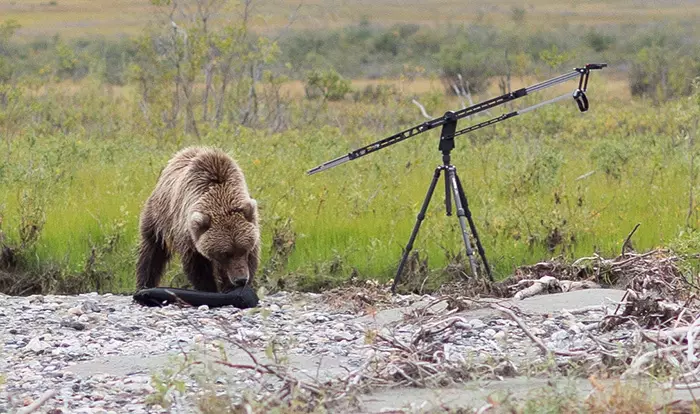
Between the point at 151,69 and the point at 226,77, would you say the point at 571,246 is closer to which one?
the point at 226,77

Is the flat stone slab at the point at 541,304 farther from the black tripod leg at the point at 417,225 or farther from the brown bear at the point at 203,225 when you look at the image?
the brown bear at the point at 203,225

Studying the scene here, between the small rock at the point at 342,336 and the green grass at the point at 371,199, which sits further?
the green grass at the point at 371,199

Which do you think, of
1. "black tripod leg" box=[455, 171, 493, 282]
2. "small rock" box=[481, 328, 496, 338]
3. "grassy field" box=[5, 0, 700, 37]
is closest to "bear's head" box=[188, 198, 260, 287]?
"black tripod leg" box=[455, 171, 493, 282]

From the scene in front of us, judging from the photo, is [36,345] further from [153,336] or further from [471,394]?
[471,394]

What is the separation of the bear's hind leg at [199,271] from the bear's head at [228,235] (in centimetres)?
36

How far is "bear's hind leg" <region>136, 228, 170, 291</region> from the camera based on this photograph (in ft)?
33.1

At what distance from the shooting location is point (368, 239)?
10.9m

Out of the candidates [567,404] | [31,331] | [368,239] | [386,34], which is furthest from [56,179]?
[386,34]

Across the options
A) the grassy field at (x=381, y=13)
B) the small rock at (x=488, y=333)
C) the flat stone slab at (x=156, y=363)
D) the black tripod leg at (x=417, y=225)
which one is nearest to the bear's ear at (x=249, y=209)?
the black tripod leg at (x=417, y=225)

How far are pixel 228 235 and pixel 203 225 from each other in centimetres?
20

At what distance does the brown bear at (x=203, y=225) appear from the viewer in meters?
9.20

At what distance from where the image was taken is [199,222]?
914 centimetres

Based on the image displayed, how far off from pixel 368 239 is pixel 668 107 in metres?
14.1

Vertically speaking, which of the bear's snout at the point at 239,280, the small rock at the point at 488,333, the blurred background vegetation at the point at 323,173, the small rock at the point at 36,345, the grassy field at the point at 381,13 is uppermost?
the small rock at the point at 36,345
